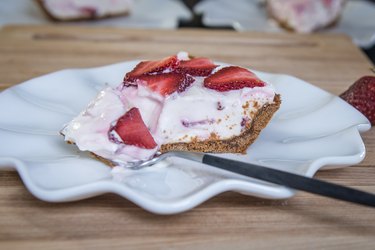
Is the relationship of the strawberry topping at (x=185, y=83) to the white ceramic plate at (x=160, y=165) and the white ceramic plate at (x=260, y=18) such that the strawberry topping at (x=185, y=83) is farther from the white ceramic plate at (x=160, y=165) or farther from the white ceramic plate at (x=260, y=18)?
the white ceramic plate at (x=260, y=18)

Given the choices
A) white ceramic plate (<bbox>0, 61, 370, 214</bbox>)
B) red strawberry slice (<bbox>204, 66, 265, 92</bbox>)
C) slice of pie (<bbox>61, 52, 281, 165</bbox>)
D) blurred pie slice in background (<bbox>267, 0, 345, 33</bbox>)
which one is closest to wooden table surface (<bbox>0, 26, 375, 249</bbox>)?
white ceramic plate (<bbox>0, 61, 370, 214</bbox>)

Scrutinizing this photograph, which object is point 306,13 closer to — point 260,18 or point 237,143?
point 260,18

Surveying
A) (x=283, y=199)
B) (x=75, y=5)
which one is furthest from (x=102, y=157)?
(x=75, y=5)

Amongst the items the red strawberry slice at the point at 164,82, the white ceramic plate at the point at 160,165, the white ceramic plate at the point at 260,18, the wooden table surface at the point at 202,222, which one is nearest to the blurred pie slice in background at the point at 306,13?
the white ceramic plate at the point at 260,18

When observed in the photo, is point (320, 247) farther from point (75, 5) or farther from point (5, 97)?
point (75, 5)

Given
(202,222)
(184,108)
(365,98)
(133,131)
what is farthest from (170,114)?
(365,98)
